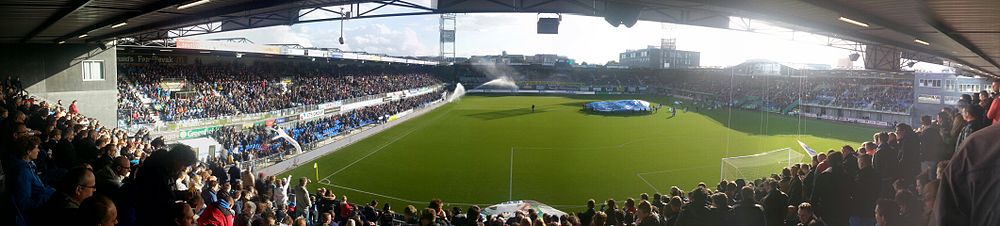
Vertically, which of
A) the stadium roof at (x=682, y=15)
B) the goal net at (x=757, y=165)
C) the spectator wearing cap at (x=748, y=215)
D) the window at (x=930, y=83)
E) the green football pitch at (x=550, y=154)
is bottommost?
the green football pitch at (x=550, y=154)

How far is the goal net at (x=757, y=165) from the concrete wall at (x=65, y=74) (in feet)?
71.6

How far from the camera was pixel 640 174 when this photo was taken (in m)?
23.7

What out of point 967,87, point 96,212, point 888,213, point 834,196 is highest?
point 967,87

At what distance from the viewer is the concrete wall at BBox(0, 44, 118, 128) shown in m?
17.5

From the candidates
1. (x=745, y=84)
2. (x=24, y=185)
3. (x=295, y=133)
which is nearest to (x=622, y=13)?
(x=24, y=185)

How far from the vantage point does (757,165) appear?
20578 millimetres

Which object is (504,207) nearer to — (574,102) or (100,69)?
(100,69)

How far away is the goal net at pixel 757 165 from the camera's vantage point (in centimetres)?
1956

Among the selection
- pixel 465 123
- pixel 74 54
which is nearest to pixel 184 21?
pixel 74 54

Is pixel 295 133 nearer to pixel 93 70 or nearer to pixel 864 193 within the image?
pixel 93 70

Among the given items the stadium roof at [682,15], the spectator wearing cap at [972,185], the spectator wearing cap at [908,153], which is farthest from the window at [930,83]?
the spectator wearing cap at [972,185]

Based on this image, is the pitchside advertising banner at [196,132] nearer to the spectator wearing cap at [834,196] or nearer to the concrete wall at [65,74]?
the concrete wall at [65,74]

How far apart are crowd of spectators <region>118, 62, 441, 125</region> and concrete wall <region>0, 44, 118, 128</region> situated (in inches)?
74.5

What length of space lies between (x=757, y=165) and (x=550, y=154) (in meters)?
10.8
